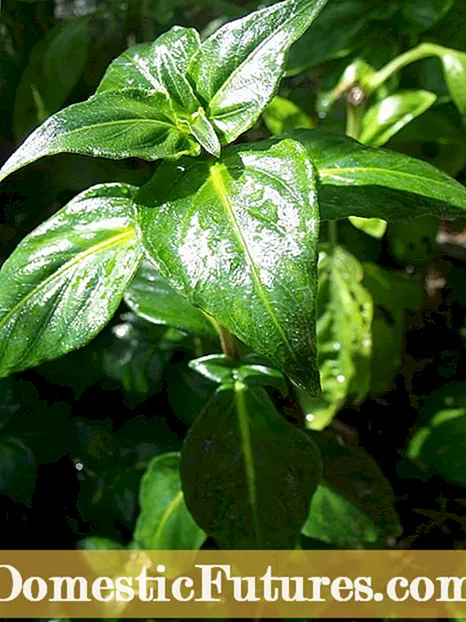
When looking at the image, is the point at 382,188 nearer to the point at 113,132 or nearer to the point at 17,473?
the point at 113,132

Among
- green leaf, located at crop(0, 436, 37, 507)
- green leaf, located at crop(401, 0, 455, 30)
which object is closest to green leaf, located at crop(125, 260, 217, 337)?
green leaf, located at crop(0, 436, 37, 507)

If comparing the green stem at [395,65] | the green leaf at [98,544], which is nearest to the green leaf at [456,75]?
the green stem at [395,65]

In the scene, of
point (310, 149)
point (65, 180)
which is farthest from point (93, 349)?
point (310, 149)

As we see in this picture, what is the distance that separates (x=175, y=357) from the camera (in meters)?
1.01

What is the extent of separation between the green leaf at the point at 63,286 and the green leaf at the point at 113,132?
0.08 m

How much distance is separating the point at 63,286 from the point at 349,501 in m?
0.39

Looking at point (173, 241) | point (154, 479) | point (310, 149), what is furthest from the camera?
point (154, 479)

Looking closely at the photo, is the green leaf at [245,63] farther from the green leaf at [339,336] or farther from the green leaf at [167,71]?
the green leaf at [339,336]

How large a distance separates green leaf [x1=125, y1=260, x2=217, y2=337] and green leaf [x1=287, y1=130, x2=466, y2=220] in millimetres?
189

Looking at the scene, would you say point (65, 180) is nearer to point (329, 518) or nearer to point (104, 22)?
point (104, 22)

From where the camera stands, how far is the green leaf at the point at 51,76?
3.38 feet

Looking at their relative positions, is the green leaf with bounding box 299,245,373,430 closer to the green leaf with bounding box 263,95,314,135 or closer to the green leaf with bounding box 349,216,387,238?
the green leaf with bounding box 349,216,387,238

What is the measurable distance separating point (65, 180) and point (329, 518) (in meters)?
0.50

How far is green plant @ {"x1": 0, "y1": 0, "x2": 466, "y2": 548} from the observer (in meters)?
0.52
